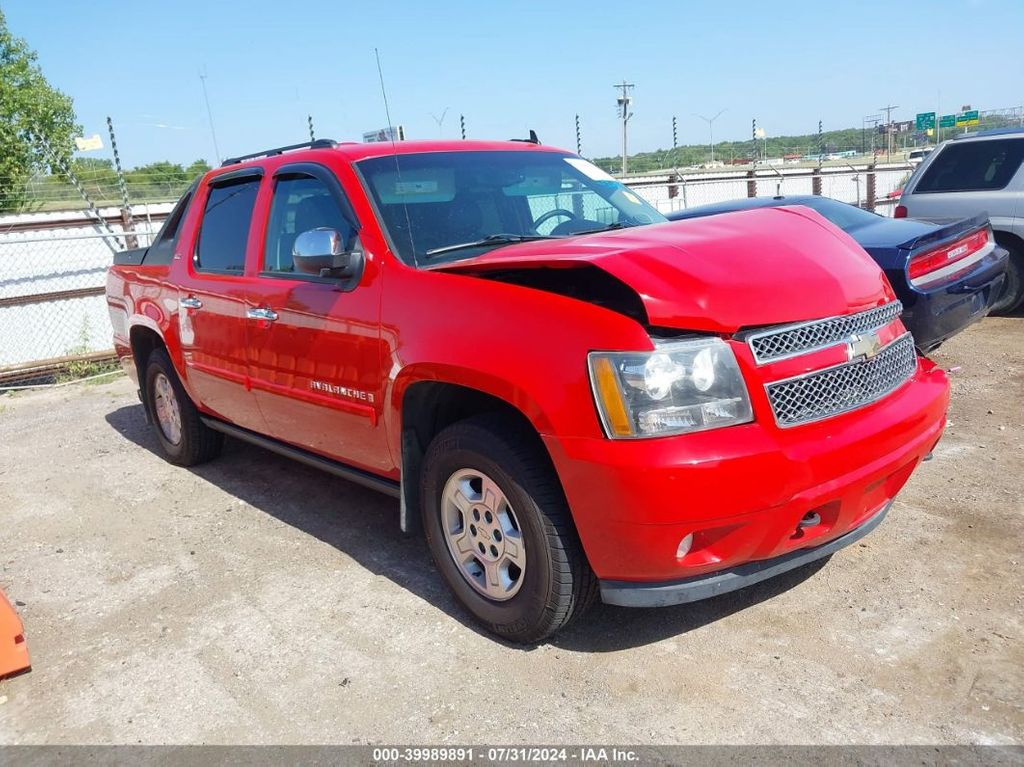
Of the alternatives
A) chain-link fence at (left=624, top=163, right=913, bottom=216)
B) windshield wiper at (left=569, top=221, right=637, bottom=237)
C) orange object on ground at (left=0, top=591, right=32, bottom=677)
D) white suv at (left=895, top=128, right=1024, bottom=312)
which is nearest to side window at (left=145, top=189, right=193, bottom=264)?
orange object on ground at (left=0, top=591, right=32, bottom=677)

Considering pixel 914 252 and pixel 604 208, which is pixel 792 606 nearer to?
pixel 604 208

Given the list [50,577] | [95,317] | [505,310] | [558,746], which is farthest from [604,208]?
[95,317]

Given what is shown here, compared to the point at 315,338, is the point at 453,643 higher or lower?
lower

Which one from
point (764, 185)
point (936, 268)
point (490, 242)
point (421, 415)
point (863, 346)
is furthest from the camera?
point (764, 185)

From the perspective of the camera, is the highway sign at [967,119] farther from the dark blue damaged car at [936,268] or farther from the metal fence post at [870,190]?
the dark blue damaged car at [936,268]

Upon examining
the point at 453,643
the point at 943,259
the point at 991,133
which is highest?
the point at 991,133

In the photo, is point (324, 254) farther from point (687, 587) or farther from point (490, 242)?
point (687, 587)

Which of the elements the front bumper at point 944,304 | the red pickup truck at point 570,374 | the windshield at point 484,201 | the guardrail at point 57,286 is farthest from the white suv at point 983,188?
the red pickup truck at point 570,374

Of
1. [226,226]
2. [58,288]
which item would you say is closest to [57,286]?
[58,288]

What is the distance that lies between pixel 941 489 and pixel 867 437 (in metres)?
1.87

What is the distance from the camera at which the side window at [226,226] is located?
179 inches

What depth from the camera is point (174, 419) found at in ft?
18.7

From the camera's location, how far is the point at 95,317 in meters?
11.0

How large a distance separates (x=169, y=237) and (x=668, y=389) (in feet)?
13.3
